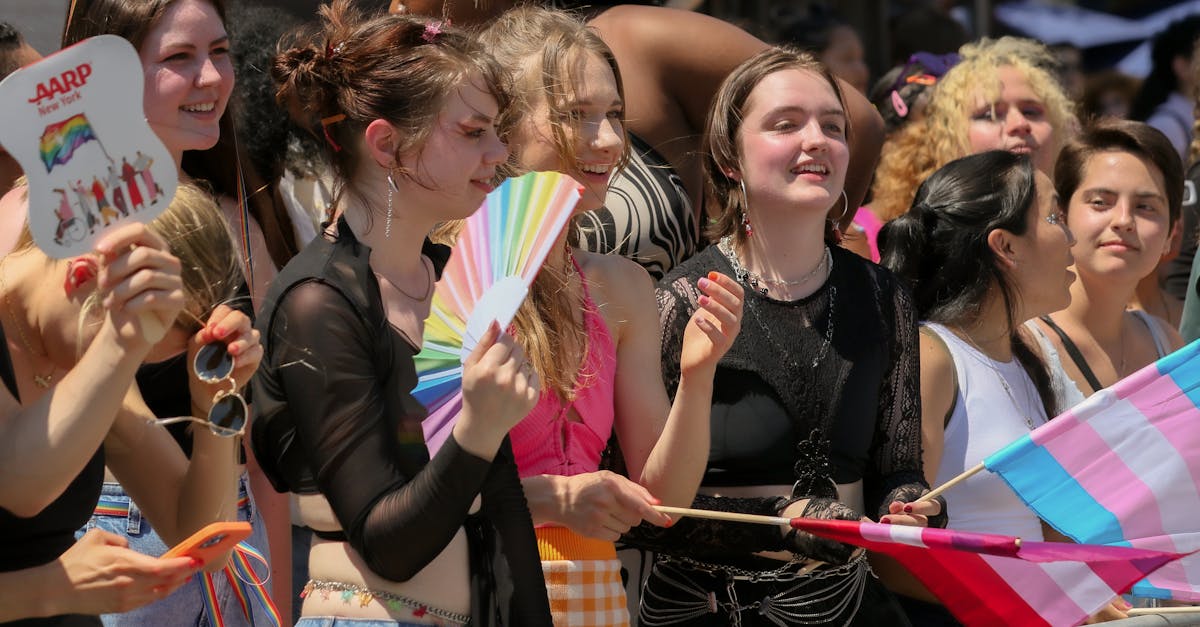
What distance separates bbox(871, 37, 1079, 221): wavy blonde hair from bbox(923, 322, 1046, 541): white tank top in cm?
122

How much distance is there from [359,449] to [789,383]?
1083 mm

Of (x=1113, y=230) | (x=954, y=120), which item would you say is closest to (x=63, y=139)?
(x=1113, y=230)

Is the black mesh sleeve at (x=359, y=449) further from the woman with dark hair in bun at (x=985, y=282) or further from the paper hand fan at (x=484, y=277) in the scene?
the woman with dark hair in bun at (x=985, y=282)

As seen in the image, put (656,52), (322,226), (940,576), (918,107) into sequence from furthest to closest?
1. (918,107)
2. (656,52)
3. (940,576)
4. (322,226)

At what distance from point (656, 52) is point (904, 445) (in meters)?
1.15

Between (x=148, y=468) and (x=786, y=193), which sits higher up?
(x=786, y=193)

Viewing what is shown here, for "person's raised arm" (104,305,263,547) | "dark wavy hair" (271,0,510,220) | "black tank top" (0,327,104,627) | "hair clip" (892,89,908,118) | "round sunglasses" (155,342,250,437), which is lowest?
"hair clip" (892,89,908,118)

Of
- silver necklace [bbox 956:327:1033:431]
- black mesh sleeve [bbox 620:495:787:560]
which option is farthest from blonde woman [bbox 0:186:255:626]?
silver necklace [bbox 956:327:1033:431]

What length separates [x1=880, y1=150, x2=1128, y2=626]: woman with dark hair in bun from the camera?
12.1 ft

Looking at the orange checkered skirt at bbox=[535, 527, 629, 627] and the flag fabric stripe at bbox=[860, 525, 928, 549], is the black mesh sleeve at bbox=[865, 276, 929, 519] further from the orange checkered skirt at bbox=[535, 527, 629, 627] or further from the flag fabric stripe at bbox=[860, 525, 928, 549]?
the orange checkered skirt at bbox=[535, 527, 629, 627]

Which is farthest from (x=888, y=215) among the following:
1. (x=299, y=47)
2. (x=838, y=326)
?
(x=299, y=47)

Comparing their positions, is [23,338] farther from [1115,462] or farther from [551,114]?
[1115,462]

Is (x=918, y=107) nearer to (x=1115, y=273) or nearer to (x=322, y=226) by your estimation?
(x=1115, y=273)

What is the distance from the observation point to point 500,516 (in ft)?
8.43
